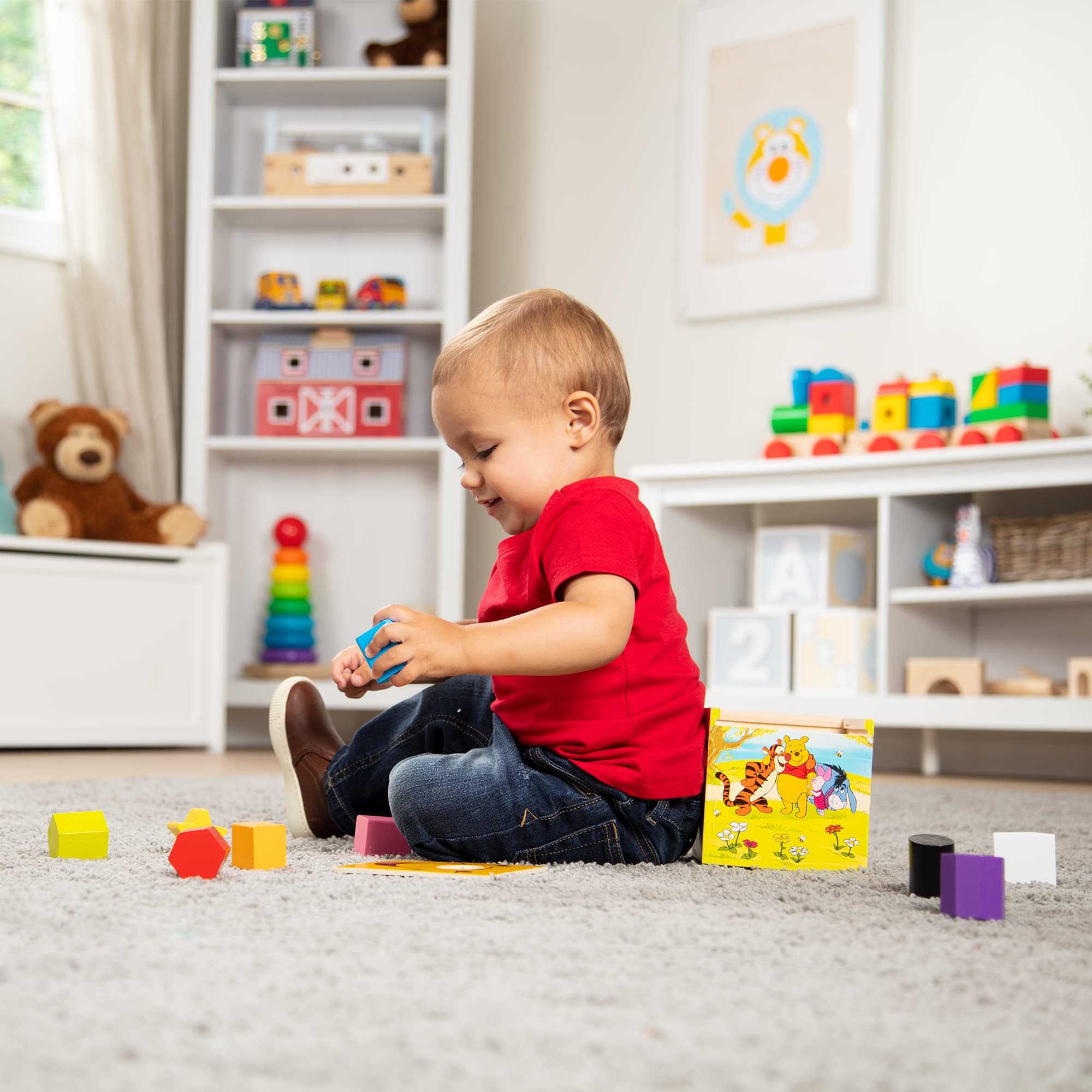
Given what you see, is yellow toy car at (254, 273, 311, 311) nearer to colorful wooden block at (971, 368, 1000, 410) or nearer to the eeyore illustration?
colorful wooden block at (971, 368, 1000, 410)

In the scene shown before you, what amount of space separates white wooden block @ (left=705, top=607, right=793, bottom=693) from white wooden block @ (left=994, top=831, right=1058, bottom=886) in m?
1.30

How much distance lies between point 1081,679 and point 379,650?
1533 mm

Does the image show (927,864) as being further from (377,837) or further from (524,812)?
(377,837)

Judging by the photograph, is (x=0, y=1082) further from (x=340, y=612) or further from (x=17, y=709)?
(x=340, y=612)

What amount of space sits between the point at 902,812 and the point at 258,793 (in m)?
0.75

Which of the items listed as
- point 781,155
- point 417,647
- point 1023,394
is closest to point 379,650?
point 417,647

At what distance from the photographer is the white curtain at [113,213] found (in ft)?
9.02

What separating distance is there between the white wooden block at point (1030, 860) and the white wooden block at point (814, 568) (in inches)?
52.8

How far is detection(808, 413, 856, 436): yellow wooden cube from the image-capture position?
232 cm

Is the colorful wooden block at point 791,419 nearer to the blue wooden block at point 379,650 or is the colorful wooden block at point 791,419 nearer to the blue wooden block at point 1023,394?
the blue wooden block at point 1023,394

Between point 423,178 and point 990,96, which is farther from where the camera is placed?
point 423,178

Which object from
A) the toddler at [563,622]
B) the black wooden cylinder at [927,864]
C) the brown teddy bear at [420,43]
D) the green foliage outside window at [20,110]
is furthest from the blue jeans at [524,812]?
the green foliage outside window at [20,110]

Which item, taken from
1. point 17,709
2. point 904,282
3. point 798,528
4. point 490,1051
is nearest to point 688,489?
point 798,528

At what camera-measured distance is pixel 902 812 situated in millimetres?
1469
